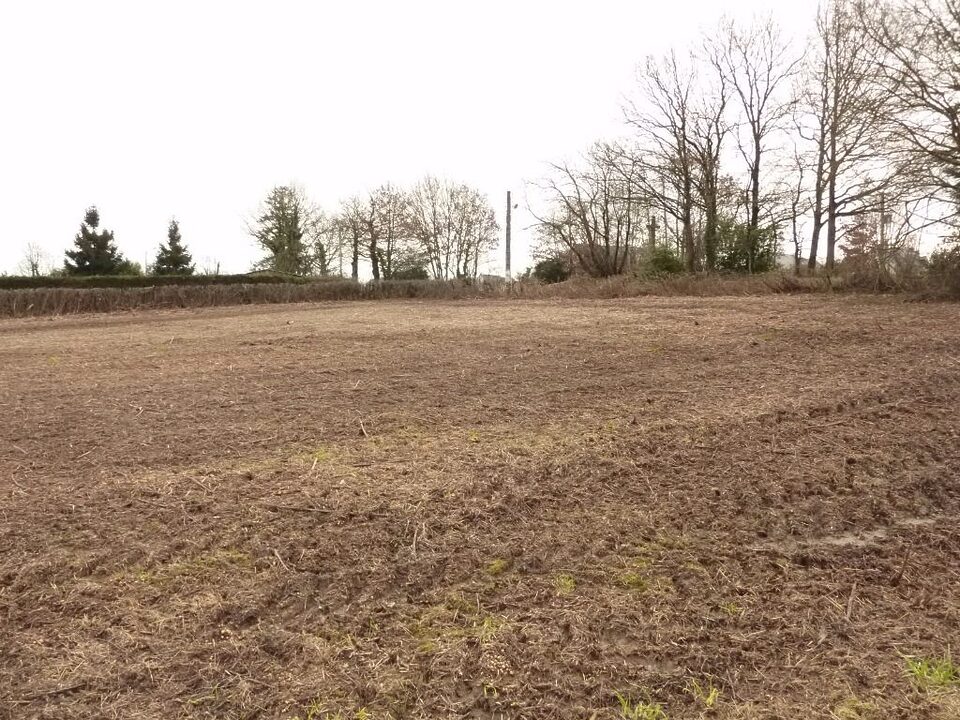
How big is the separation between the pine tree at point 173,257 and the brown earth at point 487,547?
43391 millimetres

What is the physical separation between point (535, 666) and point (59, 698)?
4.95 feet

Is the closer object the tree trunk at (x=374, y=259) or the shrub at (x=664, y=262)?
the shrub at (x=664, y=262)

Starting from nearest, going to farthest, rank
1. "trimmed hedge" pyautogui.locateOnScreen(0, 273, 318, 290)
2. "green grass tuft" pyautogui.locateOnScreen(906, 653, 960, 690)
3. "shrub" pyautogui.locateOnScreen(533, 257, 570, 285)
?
"green grass tuft" pyautogui.locateOnScreen(906, 653, 960, 690), "trimmed hedge" pyautogui.locateOnScreen(0, 273, 318, 290), "shrub" pyautogui.locateOnScreen(533, 257, 570, 285)

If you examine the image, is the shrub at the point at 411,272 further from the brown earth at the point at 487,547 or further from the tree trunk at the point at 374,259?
the brown earth at the point at 487,547

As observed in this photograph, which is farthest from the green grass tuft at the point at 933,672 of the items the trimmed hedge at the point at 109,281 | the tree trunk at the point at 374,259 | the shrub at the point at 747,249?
the tree trunk at the point at 374,259

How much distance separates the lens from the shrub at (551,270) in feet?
119

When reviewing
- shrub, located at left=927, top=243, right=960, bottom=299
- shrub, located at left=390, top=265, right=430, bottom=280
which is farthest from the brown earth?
shrub, located at left=390, top=265, right=430, bottom=280

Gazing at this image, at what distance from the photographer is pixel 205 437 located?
441 centimetres

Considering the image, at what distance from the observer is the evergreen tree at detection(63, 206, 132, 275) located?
4131 cm

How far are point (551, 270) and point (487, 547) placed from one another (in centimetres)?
3483

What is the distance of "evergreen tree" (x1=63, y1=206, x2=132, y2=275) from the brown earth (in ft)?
138

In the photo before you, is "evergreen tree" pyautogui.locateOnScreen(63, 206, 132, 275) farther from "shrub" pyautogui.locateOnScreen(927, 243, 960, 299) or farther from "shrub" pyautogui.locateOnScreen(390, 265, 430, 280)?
"shrub" pyautogui.locateOnScreen(927, 243, 960, 299)

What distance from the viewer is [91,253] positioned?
41312 mm

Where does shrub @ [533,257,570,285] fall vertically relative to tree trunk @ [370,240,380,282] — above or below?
→ below
